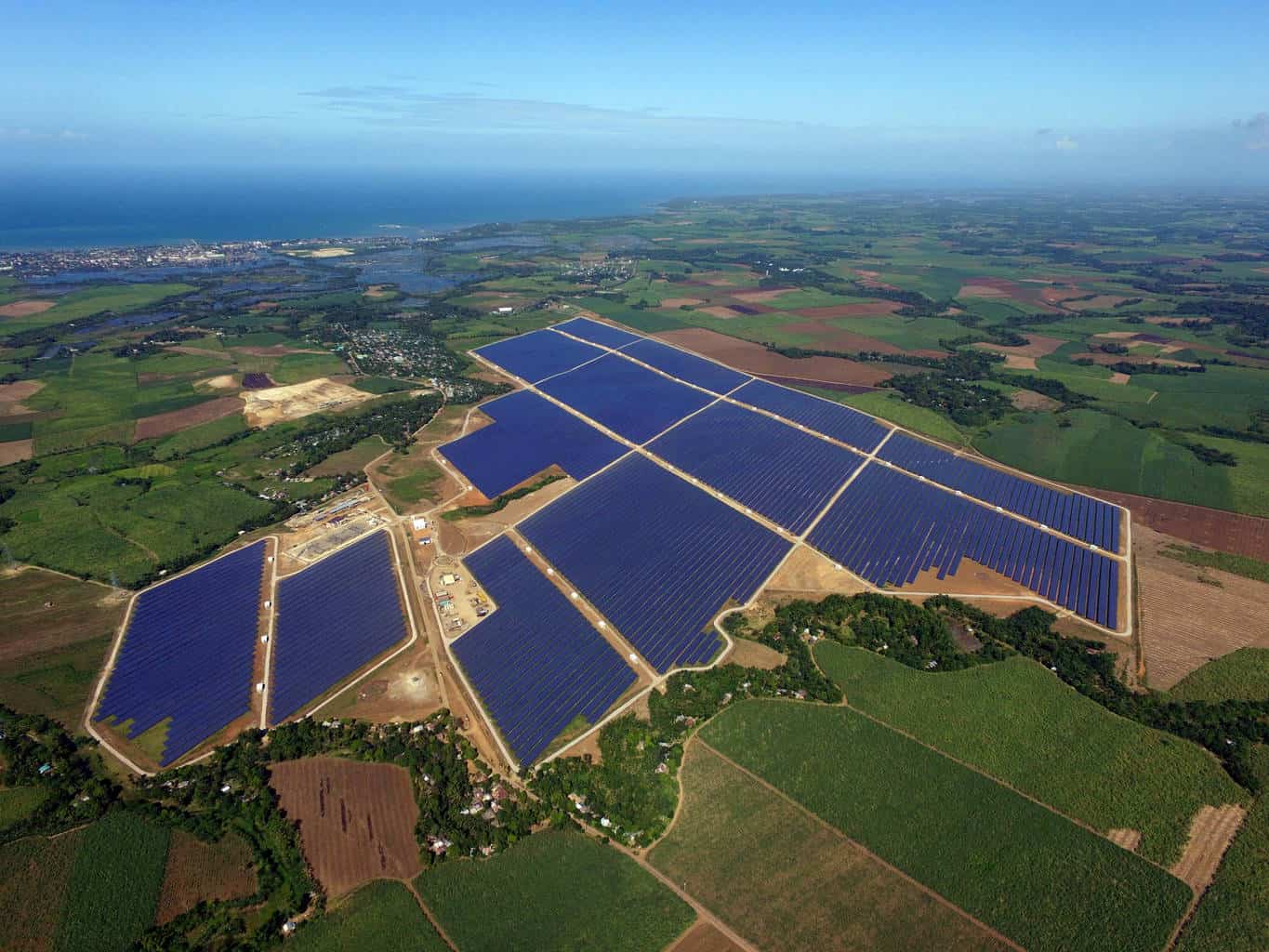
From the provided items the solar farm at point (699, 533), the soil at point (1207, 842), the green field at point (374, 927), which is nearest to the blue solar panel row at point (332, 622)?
the solar farm at point (699, 533)

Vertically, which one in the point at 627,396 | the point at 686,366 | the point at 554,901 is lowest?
the point at 554,901

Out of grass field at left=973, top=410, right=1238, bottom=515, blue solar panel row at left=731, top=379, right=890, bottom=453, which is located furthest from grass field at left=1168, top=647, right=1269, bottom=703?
blue solar panel row at left=731, top=379, right=890, bottom=453

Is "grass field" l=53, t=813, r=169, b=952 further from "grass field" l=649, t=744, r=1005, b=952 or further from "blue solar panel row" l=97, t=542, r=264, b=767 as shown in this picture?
"grass field" l=649, t=744, r=1005, b=952

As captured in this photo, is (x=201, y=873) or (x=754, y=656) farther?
(x=754, y=656)

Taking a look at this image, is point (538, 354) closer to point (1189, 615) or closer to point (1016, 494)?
point (1016, 494)

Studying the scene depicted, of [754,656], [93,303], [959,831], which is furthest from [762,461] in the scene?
[93,303]

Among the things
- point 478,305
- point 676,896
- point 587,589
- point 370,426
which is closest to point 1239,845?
point 676,896

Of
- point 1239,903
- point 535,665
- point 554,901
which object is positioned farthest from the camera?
point 535,665

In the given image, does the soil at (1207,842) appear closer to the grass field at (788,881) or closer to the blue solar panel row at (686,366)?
the grass field at (788,881)
